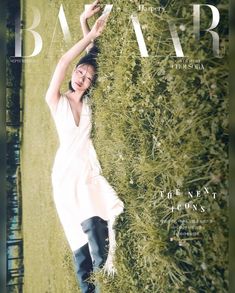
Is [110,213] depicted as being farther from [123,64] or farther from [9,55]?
[9,55]

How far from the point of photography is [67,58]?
163 centimetres

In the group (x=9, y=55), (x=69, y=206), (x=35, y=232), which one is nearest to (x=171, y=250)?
(x=69, y=206)

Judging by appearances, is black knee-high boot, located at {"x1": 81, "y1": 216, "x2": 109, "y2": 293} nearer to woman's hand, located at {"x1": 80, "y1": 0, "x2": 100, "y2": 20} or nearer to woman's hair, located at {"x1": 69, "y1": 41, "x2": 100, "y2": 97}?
woman's hair, located at {"x1": 69, "y1": 41, "x2": 100, "y2": 97}

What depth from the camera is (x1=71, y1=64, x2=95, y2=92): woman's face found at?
163 centimetres

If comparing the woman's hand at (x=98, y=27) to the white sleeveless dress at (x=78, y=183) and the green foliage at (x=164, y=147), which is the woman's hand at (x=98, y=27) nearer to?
the green foliage at (x=164, y=147)

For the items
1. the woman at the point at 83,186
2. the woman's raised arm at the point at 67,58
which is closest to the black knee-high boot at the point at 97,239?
the woman at the point at 83,186

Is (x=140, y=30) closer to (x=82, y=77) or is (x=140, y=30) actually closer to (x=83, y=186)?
(x=82, y=77)

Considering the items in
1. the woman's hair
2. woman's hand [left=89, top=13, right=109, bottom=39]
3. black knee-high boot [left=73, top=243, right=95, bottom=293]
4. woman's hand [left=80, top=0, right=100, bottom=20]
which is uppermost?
woman's hand [left=80, top=0, right=100, bottom=20]

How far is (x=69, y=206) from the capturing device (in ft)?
5.36

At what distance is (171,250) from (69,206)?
0.43m

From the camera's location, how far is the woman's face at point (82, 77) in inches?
64.3

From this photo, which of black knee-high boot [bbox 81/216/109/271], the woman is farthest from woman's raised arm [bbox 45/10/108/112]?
black knee-high boot [bbox 81/216/109/271]

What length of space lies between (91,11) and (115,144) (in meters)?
0.53

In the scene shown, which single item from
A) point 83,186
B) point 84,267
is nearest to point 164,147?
point 83,186
